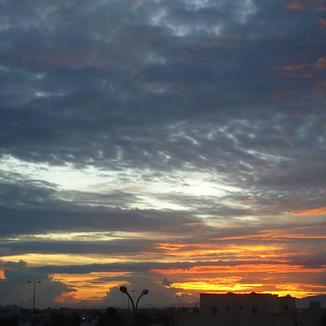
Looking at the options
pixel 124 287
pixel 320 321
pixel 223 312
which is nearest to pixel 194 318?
pixel 223 312

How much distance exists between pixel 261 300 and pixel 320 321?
7.93m

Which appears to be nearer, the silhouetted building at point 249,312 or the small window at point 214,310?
the silhouetted building at point 249,312

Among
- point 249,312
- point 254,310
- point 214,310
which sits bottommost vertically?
point 249,312

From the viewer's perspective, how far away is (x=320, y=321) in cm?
8006

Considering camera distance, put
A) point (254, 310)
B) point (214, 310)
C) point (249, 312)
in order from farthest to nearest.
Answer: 1. point (214, 310)
2. point (254, 310)
3. point (249, 312)

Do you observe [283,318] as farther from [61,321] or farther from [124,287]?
[61,321]

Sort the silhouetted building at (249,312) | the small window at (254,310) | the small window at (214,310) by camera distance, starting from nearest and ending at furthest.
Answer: the silhouetted building at (249,312) < the small window at (254,310) < the small window at (214,310)

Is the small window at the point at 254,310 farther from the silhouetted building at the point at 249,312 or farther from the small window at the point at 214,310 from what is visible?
the small window at the point at 214,310

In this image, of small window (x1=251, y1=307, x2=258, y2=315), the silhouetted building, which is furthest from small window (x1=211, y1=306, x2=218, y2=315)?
small window (x1=251, y1=307, x2=258, y2=315)

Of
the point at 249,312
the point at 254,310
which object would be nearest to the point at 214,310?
the point at 254,310

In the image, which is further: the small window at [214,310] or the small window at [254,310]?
the small window at [214,310]

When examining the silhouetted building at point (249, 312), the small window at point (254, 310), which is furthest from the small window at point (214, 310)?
the small window at point (254, 310)

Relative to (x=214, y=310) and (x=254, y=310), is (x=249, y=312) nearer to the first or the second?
(x=254, y=310)

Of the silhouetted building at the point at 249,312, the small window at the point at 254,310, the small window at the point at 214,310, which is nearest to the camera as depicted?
the silhouetted building at the point at 249,312
